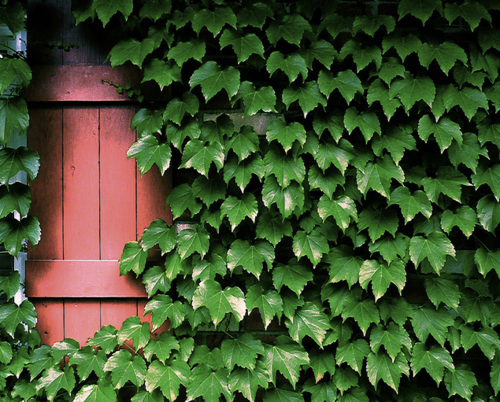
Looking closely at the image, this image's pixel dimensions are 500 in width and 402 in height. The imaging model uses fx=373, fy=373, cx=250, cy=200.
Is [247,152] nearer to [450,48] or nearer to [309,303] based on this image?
[309,303]

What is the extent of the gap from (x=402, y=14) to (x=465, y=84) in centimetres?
38

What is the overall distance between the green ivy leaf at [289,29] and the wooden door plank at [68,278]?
1.11 m

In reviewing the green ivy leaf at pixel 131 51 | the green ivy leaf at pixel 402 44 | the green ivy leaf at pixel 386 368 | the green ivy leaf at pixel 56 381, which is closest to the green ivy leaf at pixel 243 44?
the green ivy leaf at pixel 131 51

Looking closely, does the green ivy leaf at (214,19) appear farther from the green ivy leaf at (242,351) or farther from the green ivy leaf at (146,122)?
the green ivy leaf at (242,351)

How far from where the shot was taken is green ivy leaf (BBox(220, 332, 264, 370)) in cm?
140

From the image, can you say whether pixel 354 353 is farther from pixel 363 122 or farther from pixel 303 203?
pixel 363 122

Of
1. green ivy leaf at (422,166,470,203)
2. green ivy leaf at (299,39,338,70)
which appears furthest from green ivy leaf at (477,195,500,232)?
green ivy leaf at (299,39,338,70)

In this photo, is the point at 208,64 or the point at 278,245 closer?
the point at 208,64

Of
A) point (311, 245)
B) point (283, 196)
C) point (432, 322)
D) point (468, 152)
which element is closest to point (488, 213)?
point (468, 152)

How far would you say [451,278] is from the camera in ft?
5.00

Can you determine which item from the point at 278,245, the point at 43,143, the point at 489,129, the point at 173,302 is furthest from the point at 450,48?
the point at 43,143

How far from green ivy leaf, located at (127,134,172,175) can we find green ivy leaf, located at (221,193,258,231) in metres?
0.27

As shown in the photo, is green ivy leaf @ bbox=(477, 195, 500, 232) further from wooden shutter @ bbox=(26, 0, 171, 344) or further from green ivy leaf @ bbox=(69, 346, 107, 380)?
green ivy leaf @ bbox=(69, 346, 107, 380)

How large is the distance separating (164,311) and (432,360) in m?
1.07
